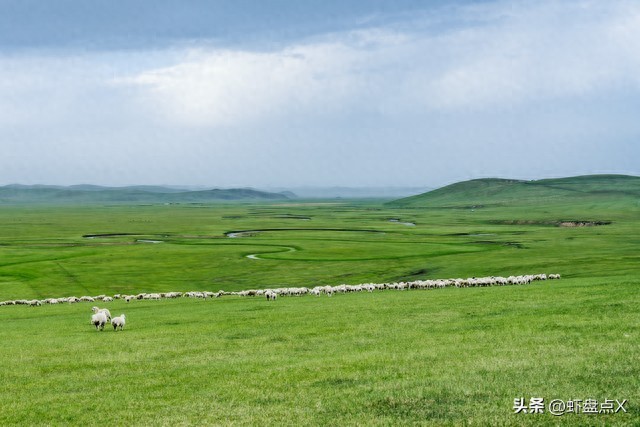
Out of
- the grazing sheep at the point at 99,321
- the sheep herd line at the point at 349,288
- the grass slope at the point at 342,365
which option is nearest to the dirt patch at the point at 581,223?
the sheep herd line at the point at 349,288

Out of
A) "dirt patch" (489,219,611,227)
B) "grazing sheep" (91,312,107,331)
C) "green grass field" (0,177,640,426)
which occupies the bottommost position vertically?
"dirt patch" (489,219,611,227)

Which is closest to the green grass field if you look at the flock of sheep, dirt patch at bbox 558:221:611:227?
the flock of sheep

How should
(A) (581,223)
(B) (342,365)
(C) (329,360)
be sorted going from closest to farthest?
(B) (342,365)
(C) (329,360)
(A) (581,223)

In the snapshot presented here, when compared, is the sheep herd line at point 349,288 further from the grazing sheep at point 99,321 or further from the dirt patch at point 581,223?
the dirt patch at point 581,223

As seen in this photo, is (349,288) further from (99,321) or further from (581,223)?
(581,223)

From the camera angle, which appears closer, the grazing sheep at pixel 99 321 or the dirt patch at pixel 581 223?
the grazing sheep at pixel 99 321

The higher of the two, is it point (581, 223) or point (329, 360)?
point (329, 360)

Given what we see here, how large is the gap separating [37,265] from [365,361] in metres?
70.4

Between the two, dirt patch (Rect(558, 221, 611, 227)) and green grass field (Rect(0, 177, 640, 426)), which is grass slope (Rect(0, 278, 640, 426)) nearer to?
green grass field (Rect(0, 177, 640, 426))

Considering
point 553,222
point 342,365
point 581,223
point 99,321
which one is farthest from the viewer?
point 553,222

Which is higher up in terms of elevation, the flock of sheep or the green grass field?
the green grass field

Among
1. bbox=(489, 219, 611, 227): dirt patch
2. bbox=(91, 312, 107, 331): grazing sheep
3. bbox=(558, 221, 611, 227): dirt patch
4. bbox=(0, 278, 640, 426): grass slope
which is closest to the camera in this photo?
bbox=(0, 278, 640, 426): grass slope

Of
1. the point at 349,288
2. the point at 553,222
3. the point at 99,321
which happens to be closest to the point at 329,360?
the point at 99,321

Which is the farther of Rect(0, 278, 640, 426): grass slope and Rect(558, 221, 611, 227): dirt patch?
Rect(558, 221, 611, 227): dirt patch
